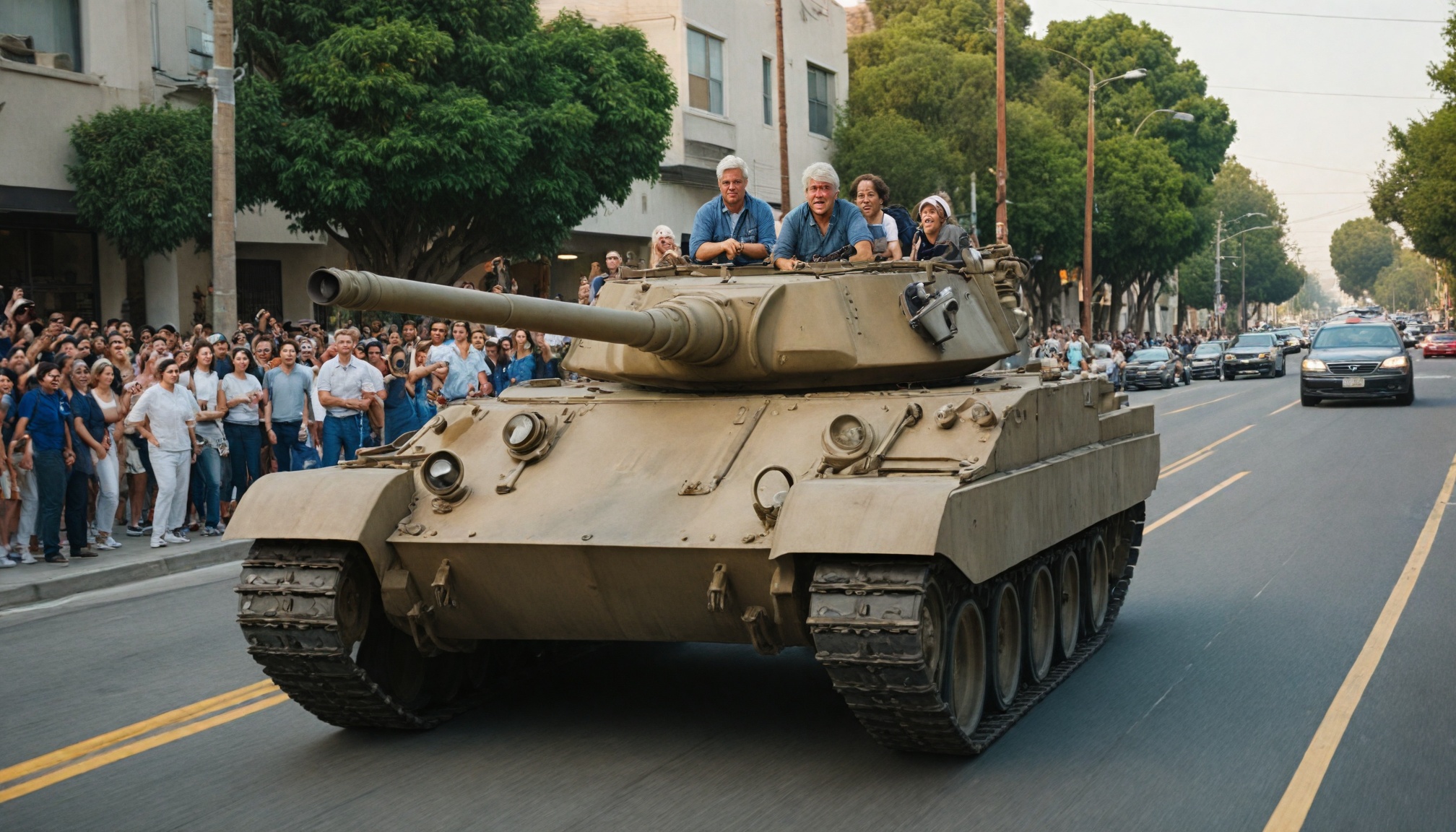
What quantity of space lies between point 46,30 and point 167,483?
10294mm

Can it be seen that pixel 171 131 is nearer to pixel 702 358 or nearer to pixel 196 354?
pixel 196 354

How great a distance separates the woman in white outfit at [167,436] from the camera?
14078mm

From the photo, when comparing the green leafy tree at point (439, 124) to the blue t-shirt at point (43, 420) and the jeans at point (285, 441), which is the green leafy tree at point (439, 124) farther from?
the blue t-shirt at point (43, 420)

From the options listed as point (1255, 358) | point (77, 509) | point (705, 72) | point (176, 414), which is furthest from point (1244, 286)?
point (77, 509)

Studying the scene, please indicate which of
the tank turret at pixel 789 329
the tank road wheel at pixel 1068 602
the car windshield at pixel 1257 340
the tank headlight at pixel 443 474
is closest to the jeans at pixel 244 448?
the tank turret at pixel 789 329

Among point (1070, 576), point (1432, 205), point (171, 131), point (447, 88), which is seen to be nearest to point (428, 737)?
point (1070, 576)

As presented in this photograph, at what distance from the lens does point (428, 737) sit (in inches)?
295

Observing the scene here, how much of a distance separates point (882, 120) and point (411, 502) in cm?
3583

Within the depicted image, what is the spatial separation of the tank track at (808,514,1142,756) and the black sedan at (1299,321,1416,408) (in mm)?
25187

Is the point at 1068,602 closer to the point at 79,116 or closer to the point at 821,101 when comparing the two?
the point at 79,116

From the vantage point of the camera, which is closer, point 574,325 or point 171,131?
point 574,325

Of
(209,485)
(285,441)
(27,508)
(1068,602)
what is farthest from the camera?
(285,441)

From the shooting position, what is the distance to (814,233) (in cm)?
921

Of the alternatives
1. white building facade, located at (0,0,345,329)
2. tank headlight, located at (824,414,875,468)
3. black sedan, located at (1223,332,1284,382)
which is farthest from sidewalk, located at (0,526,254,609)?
black sedan, located at (1223,332,1284,382)
